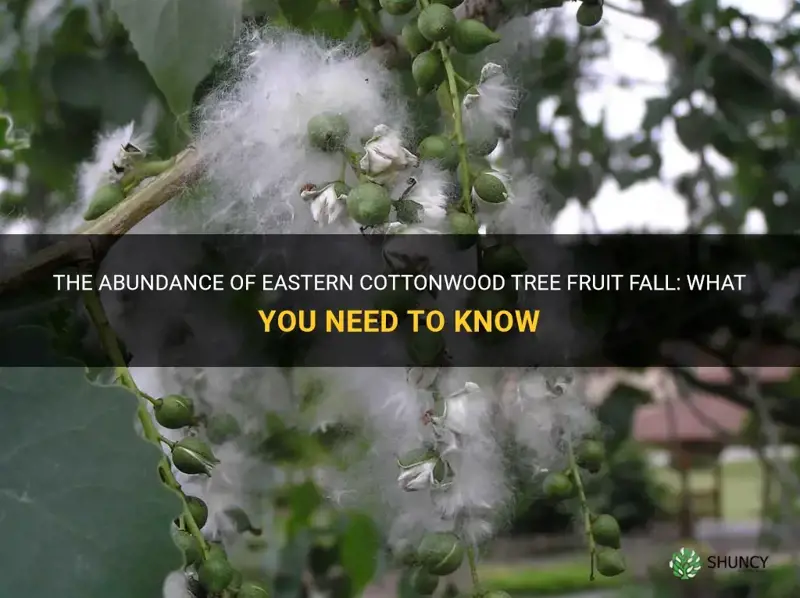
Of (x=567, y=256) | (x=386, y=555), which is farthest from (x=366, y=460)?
(x=567, y=256)

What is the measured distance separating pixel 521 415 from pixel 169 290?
30 cm

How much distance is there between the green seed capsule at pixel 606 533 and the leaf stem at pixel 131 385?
275 millimetres

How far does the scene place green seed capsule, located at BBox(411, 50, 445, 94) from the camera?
1.57ft

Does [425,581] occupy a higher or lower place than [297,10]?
lower

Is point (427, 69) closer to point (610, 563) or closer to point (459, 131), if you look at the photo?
point (459, 131)

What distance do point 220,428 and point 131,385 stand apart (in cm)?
18

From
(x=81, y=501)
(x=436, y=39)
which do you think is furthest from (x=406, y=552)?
(x=436, y=39)

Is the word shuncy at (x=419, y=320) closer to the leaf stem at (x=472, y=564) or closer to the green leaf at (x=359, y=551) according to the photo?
the leaf stem at (x=472, y=564)

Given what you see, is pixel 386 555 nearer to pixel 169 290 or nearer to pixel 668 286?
pixel 169 290

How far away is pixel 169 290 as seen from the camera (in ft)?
2.18

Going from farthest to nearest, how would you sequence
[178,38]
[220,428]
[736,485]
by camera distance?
[736,485] < [220,428] < [178,38]

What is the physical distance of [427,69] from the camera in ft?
1.57

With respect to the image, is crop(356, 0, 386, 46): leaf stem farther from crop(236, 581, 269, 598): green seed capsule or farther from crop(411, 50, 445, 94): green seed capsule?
crop(236, 581, 269, 598): green seed capsule

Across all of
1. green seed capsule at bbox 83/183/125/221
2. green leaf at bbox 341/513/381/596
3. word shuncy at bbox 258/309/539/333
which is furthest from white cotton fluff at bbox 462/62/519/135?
green leaf at bbox 341/513/381/596
